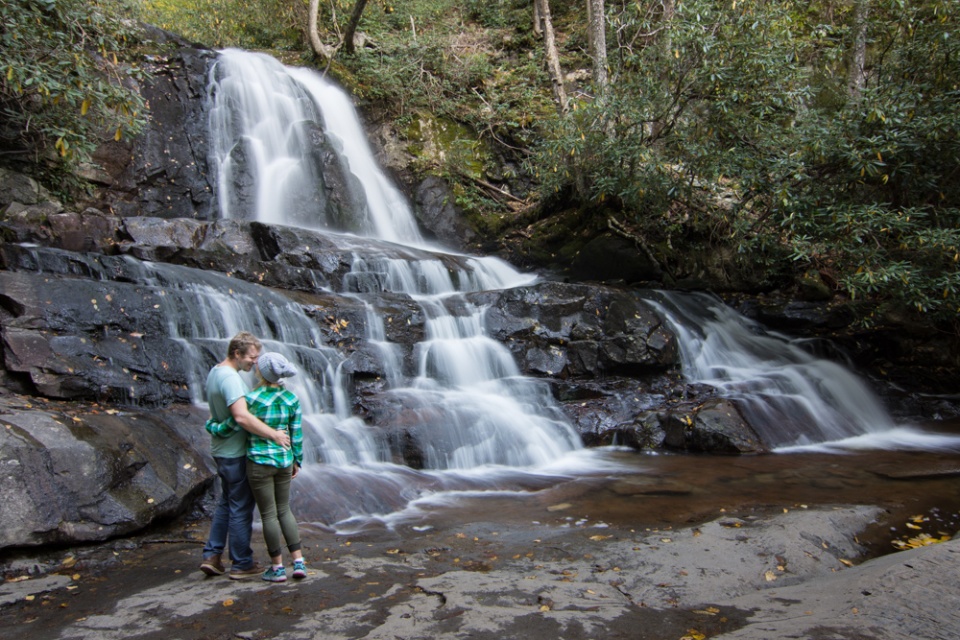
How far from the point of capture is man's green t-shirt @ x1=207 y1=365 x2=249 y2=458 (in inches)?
157

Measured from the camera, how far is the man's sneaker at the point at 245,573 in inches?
162

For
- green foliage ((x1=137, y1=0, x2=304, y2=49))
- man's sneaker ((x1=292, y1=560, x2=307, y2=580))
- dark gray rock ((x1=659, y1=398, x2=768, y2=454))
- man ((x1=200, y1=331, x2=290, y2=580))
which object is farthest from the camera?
green foliage ((x1=137, y1=0, x2=304, y2=49))

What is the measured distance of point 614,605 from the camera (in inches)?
143

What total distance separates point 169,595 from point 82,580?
0.92 metres

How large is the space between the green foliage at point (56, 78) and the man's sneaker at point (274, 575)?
6.94 m

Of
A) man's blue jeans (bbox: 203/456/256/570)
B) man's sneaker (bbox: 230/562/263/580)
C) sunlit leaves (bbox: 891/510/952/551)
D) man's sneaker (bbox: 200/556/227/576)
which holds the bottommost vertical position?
sunlit leaves (bbox: 891/510/952/551)

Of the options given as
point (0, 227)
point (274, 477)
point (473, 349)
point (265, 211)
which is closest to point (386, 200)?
point (265, 211)

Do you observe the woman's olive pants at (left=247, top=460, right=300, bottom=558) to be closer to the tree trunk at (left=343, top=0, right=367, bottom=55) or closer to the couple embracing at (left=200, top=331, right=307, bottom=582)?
the couple embracing at (left=200, top=331, right=307, bottom=582)

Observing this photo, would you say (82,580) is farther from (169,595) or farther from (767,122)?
(767,122)

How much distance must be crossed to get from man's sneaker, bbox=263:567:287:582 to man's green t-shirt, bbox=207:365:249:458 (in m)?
0.75

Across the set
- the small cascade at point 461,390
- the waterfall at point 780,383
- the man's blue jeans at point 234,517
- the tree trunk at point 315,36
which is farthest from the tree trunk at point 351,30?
the man's blue jeans at point 234,517

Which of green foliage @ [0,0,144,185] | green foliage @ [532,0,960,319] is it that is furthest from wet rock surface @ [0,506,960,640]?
green foliage @ [0,0,144,185]

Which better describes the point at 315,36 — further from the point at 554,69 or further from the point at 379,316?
the point at 379,316

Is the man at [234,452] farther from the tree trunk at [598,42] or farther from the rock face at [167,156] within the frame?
the tree trunk at [598,42]
